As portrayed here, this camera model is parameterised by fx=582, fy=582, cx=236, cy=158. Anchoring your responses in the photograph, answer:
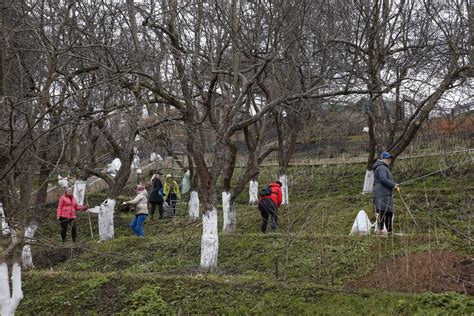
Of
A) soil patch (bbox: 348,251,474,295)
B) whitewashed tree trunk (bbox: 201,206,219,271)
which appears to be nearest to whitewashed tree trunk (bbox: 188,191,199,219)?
whitewashed tree trunk (bbox: 201,206,219,271)

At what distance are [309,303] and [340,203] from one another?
7.69 meters

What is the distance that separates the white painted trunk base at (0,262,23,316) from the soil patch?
3.99m

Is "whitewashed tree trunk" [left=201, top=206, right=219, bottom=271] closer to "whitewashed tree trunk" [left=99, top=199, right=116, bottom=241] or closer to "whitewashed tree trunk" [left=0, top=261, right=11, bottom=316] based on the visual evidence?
"whitewashed tree trunk" [left=0, top=261, right=11, bottom=316]

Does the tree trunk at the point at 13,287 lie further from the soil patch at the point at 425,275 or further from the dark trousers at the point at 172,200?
the dark trousers at the point at 172,200

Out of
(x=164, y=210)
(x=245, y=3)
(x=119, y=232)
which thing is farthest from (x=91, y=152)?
(x=245, y=3)

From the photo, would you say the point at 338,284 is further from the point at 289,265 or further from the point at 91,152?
the point at 91,152

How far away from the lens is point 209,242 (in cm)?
918

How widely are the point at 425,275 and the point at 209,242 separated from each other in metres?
3.41

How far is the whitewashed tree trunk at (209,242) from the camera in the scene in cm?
916

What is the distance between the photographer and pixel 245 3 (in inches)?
439

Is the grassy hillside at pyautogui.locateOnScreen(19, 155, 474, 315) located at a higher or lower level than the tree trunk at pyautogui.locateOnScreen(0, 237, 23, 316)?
lower

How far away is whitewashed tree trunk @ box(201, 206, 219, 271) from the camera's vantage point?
9.16m

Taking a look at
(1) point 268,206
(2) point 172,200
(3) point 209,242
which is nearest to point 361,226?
(1) point 268,206

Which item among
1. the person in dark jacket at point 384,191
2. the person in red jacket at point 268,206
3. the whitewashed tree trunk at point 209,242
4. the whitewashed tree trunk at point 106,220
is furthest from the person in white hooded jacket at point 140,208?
the person in dark jacket at point 384,191
